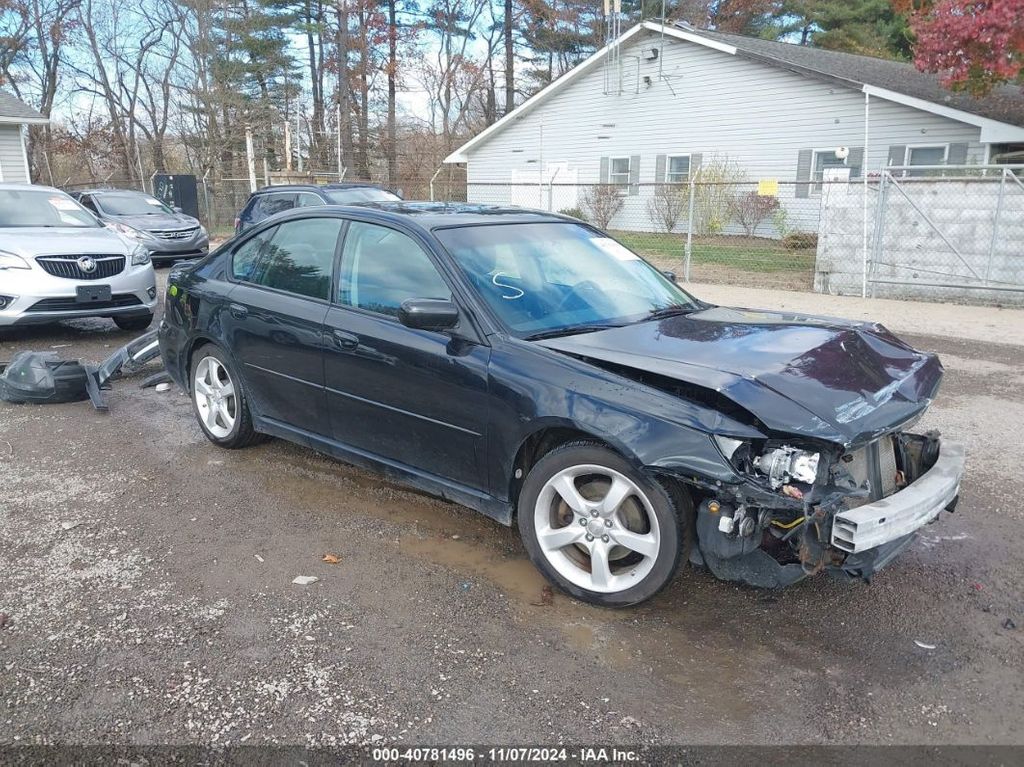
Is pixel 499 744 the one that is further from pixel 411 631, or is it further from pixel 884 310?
pixel 884 310

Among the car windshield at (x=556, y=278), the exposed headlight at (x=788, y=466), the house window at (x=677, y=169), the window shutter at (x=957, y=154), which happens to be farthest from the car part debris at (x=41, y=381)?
the house window at (x=677, y=169)

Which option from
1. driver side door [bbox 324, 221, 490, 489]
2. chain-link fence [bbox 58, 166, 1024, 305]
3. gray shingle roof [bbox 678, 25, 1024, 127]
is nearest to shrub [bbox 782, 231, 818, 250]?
chain-link fence [bbox 58, 166, 1024, 305]

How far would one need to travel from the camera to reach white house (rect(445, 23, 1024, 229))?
1812 cm

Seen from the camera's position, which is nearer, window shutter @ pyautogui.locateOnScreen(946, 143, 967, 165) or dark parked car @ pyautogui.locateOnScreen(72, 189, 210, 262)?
dark parked car @ pyautogui.locateOnScreen(72, 189, 210, 262)

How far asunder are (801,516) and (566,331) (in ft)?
4.49

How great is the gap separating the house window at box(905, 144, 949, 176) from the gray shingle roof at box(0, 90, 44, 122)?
76.2 feet

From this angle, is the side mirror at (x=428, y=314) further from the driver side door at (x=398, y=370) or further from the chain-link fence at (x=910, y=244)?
the chain-link fence at (x=910, y=244)

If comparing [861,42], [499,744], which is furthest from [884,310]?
[861,42]

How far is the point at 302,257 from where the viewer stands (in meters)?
4.56

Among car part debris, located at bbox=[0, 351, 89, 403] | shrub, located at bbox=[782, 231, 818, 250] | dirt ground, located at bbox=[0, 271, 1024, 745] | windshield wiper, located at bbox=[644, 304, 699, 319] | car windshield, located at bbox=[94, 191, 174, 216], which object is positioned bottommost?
dirt ground, located at bbox=[0, 271, 1024, 745]

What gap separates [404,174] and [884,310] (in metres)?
26.1

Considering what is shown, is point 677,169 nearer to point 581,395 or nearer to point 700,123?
point 700,123

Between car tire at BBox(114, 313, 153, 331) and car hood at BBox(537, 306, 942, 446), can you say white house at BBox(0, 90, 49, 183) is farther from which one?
car hood at BBox(537, 306, 942, 446)

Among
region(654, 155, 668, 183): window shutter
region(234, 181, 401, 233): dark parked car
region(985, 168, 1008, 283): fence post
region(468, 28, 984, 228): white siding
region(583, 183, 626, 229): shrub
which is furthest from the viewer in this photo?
region(654, 155, 668, 183): window shutter
